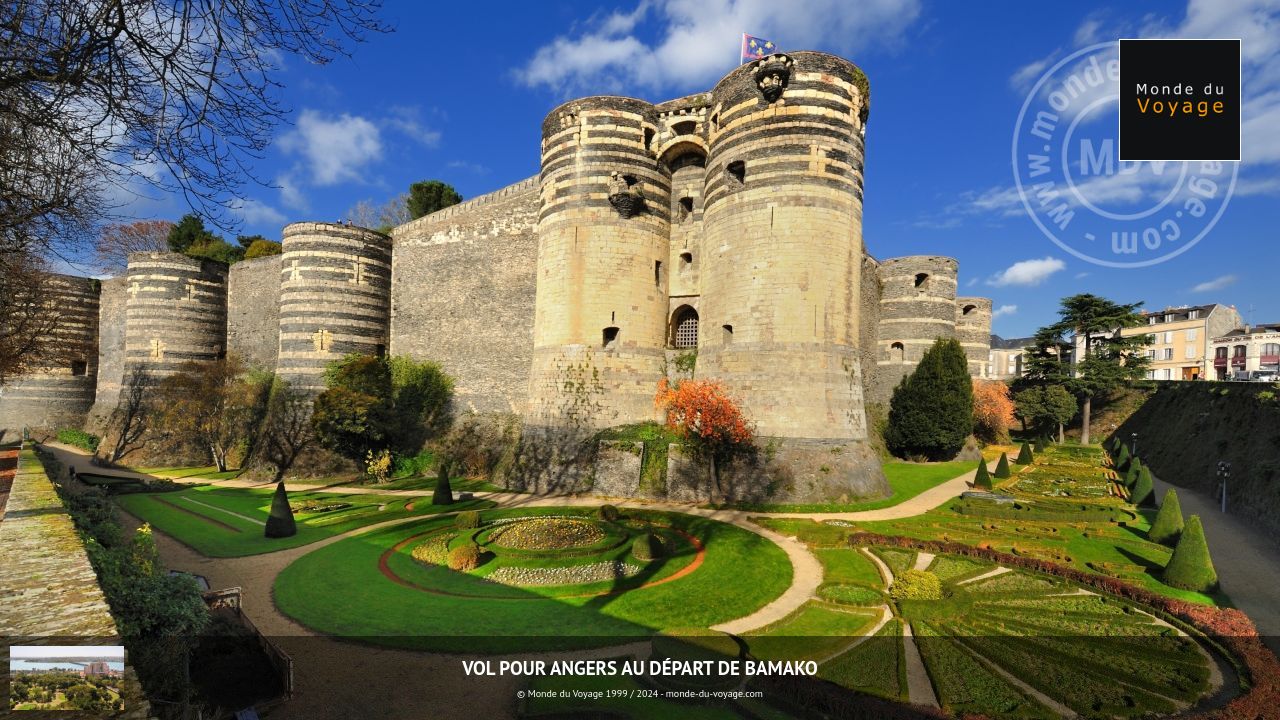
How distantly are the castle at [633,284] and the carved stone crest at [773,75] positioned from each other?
78mm

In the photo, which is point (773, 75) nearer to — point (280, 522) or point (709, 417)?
point (709, 417)

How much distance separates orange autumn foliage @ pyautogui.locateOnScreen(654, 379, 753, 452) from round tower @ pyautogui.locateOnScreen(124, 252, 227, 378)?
3426 cm

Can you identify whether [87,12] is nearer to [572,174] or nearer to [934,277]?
[572,174]

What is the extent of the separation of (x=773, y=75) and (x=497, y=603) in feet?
69.0

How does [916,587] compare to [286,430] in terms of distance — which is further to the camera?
[286,430]

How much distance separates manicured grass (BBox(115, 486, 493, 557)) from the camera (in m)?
16.8

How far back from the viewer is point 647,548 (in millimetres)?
14562

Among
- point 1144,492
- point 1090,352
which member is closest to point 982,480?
point 1144,492

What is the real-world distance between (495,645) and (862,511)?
14697 mm

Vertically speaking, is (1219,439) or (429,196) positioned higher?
(429,196)

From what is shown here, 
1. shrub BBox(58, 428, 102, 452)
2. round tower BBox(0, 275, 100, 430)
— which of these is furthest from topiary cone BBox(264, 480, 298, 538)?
round tower BBox(0, 275, 100, 430)

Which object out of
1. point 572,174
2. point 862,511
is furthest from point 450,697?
point 572,174

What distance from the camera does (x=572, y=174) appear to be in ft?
81.2

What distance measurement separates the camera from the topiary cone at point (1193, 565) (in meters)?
12.2
